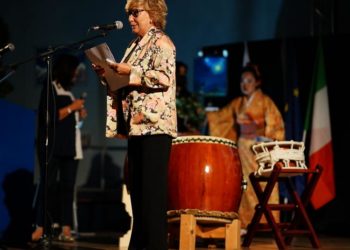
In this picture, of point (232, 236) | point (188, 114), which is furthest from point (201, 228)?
point (188, 114)

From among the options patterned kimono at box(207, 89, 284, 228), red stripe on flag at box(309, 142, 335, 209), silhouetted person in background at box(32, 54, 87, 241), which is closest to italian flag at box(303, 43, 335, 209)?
red stripe on flag at box(309, 142, 335, 209)

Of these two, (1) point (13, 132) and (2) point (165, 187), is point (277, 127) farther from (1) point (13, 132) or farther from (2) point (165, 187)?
(2) point (165, 187)

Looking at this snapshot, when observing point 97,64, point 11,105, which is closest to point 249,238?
point 11,105

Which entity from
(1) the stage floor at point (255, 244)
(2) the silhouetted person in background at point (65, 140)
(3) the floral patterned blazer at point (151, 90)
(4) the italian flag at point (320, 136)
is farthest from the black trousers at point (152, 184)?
(4) the italian flag at point (320, 136)

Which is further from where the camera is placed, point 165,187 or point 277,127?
point 277,127

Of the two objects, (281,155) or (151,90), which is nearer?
(151,90)

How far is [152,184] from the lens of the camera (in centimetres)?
368

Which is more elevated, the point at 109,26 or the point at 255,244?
the point at 109,26

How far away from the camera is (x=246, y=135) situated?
7160 millimetres

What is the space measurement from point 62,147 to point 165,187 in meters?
2.72

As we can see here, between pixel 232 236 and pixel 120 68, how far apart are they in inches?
79.3

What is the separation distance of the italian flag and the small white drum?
2043 mm

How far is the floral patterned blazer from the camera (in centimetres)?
367

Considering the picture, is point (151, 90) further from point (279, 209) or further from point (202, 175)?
point (279, 209)
